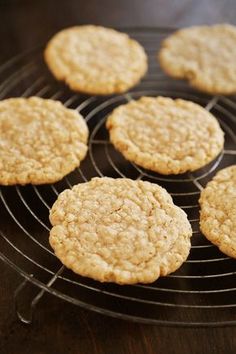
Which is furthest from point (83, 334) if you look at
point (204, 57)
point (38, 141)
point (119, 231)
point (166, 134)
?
point (204, 57)

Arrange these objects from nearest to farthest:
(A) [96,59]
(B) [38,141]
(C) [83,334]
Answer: (C) [83,334] < (B) [38,141] < (A) [96,59]

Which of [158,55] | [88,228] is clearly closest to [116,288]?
[88,228]

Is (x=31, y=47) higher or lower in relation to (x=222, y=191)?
higher

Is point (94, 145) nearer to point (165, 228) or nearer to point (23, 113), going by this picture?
point (23, 113)

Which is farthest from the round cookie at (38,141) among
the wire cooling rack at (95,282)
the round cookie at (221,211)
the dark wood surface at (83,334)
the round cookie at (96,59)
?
the round cookie at (221,211)

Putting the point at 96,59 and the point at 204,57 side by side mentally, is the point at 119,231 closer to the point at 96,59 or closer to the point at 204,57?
the point at 96,59

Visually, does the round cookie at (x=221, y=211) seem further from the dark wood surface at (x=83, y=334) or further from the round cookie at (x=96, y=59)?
the round cookie at (x=96, y=59)
